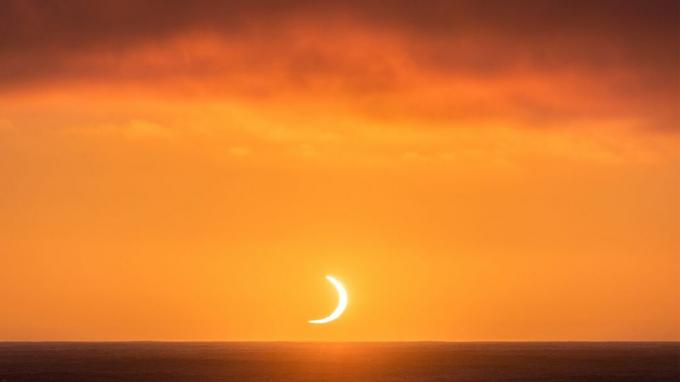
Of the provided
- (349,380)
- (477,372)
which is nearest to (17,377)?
(349,380)

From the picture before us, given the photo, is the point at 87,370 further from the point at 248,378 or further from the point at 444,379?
the point at 444,379

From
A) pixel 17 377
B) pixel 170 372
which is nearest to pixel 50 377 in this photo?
pixel 17 377

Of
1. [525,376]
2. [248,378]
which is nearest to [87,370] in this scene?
[248,378]

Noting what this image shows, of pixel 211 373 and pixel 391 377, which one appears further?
pixel 211 373

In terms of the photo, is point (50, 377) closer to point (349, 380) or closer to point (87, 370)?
point (87, 370)

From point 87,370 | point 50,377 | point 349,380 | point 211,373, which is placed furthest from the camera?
point 87,370

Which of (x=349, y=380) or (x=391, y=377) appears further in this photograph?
(x=391, y=377)

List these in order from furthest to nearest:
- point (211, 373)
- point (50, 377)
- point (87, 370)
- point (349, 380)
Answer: point (87, 370), point (211, 373), point (50, 377), point (349, 380)
